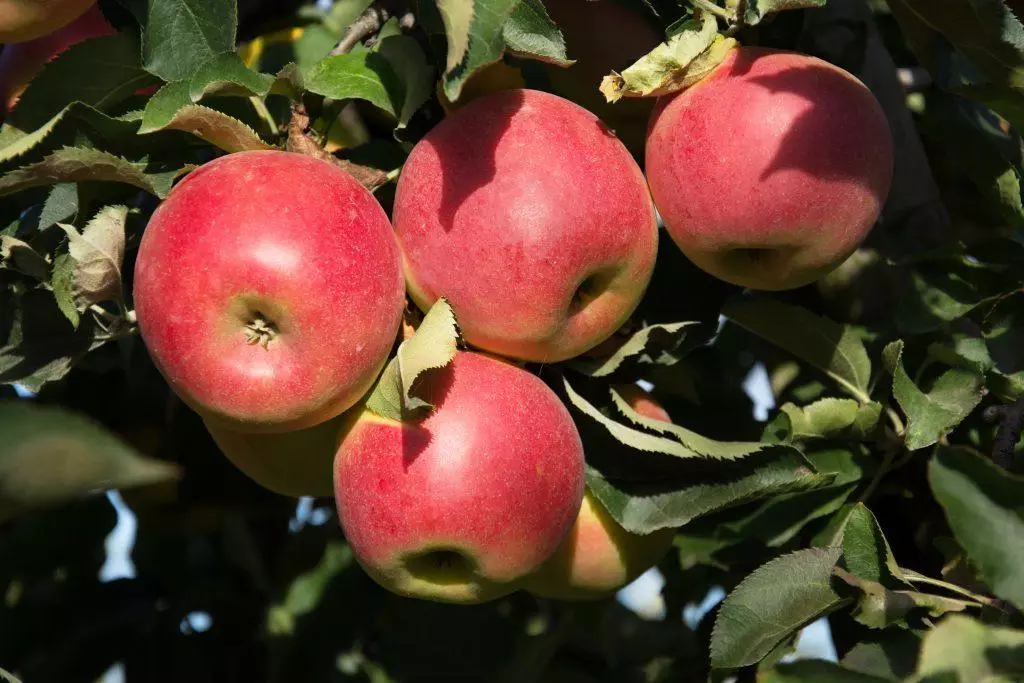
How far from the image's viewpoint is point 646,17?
129cm

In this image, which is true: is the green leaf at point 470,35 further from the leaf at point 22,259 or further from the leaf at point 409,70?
the leaf at point 22,259

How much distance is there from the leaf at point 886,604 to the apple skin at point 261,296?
51cm

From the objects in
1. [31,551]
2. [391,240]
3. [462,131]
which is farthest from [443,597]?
[31,551]

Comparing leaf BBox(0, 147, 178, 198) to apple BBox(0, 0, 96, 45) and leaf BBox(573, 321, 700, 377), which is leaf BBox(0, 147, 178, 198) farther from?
leaf BBox(573, 321, 700, 377)

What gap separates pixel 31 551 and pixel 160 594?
244 millimetres

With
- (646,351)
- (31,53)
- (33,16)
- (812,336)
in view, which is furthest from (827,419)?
(31,53)

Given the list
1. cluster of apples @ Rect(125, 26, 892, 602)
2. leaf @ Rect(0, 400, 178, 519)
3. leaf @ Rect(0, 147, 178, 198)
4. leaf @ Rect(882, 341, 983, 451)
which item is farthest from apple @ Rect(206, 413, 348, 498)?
leaf @ Rect(0, 400, 178, 519)

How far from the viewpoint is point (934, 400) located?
1.19m

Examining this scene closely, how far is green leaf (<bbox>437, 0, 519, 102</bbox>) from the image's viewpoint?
0.96 metres

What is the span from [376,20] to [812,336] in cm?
64

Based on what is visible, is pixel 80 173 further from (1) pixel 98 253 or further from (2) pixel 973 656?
(2) pixel 973 656

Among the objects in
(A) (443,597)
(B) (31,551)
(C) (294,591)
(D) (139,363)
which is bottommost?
(C) (294,591)

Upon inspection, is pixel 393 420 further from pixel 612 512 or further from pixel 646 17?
pixel 646 17

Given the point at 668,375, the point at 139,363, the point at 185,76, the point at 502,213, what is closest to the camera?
the point at 502,213
